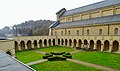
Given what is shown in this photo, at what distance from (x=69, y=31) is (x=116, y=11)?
1954 cm

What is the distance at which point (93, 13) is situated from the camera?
152 feet

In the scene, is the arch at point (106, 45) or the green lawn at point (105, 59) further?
the arch at point (106, 45)

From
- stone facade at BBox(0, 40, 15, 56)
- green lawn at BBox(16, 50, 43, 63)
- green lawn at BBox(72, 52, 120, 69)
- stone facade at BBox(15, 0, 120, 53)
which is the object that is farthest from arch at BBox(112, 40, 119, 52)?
stone facade at BBox(0, 40, 15, 56)

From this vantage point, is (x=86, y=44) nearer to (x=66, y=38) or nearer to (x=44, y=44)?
(x=66, y=38)

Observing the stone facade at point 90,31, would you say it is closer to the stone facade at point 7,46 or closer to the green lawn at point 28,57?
the green lawn at point 28,57

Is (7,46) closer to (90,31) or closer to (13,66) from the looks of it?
(13,66)

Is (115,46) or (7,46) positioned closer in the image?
(7,46)

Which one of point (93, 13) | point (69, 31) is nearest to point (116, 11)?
point (93, 13)

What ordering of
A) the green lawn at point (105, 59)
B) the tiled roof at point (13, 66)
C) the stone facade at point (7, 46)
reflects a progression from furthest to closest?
the stone facade at point (7, 46) < the green lawn at point (105, 59) < the tiled roof at point (13, 66)

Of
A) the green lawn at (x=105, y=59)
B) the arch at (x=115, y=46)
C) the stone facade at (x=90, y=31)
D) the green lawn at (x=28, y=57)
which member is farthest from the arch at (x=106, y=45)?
the green lawn at (x=28, y=57)

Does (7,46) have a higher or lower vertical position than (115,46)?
higher

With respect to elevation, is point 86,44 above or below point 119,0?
below

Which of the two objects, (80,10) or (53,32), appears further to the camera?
(53,32)

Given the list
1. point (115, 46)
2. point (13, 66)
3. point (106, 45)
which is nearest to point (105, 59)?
point (115, 46)
